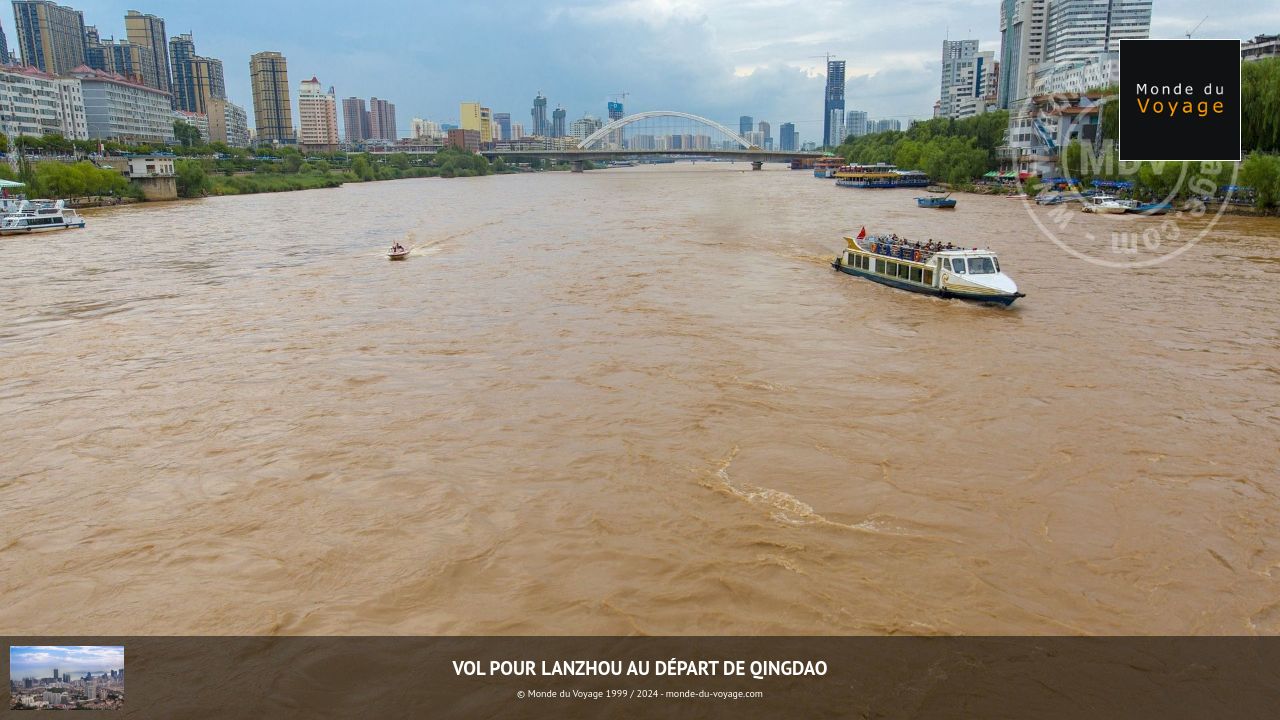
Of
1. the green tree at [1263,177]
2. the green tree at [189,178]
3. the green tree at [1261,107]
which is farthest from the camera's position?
the green tree at [189,178]

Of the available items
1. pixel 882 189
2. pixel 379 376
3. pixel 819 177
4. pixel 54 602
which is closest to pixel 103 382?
pixel 379 376

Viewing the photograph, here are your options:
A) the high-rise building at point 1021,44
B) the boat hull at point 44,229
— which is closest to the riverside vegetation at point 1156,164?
the boat hull at point 44,229

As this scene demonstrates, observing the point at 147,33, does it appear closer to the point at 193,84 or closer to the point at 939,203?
the point at 193,84

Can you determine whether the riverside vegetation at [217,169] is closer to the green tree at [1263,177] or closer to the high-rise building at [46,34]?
the green tree at [1263,177]

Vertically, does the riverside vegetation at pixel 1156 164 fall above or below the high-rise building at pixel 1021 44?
below

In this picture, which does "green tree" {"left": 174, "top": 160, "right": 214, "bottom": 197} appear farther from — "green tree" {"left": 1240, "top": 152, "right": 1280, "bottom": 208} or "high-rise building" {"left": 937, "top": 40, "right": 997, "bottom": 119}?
"high-rise building" {"left": 937, "top": 40, "right": 997, "bottom": 119}

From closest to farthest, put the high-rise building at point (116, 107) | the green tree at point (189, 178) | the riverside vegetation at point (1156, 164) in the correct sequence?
1. the riverside vegetation at point (1156, 164)
2. the green tree at point (189, 178)
3. the high-rise building at point (116, 107)
